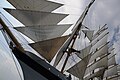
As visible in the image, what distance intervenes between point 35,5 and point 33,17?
78.7 inches

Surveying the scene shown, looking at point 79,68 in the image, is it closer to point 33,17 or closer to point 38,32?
point 33,17

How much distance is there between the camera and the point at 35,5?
2277 centimetres

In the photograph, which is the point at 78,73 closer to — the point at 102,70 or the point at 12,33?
the point at 102,70

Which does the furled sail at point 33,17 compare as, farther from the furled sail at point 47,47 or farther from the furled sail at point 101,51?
the furled sail at point 101,51

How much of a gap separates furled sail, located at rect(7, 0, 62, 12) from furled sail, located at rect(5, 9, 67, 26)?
0.95m

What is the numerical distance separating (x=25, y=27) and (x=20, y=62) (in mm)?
5512

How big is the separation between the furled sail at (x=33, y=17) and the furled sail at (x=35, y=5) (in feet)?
3.11

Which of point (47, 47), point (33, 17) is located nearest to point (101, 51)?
point (33, 17)

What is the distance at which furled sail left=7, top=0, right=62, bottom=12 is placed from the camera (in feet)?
69.1

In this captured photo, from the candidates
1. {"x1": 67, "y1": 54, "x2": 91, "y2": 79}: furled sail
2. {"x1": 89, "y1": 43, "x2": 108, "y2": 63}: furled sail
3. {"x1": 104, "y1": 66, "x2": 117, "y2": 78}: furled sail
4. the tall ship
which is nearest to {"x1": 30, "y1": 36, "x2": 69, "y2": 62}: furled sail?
the tall ship

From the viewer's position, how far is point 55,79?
50.6ft

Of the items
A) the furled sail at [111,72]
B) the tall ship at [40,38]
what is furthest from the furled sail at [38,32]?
the furled sail at [111,72]

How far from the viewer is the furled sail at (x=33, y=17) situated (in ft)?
66.7

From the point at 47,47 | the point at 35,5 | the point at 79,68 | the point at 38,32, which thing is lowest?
the point at 79,68
